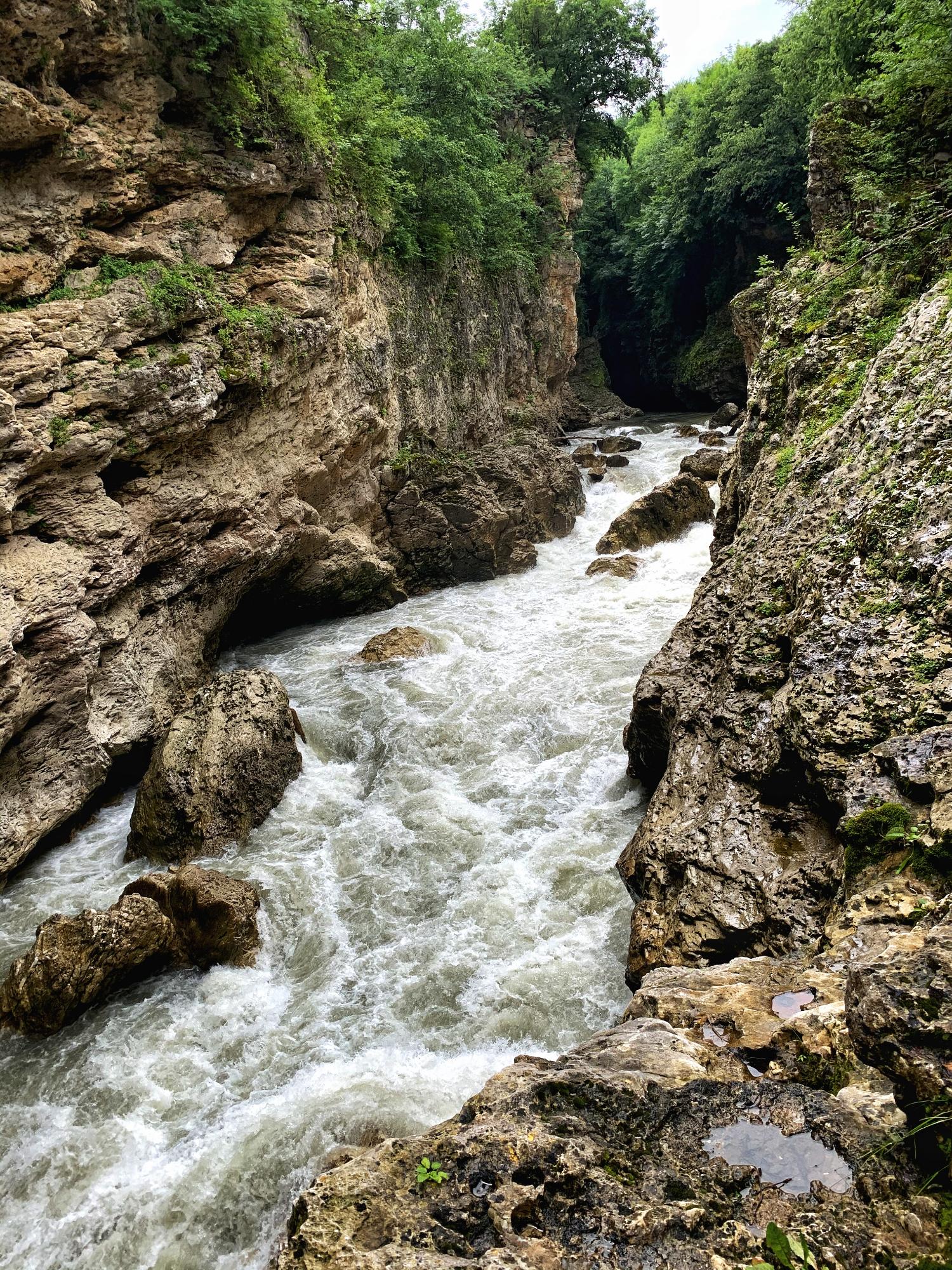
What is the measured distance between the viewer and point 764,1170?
2137mm

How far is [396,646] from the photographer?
443 inches

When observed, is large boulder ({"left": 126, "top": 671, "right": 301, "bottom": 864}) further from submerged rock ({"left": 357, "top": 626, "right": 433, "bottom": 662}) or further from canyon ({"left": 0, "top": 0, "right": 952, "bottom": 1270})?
submerged rock ({"left": 357, "top": 626, "right": 433, "bottom": 662})

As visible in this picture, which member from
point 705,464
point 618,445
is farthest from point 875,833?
point 618,445

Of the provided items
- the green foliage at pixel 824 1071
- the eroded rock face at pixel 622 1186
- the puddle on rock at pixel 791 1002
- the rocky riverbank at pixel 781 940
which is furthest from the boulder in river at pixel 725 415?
the eroded rock face at pixel 622 1186

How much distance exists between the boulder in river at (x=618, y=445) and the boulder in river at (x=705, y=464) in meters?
4.04

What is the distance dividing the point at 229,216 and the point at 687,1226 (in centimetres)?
Result: 1182

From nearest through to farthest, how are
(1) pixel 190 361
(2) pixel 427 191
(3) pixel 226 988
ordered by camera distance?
(3) pixel 226 988
(1) pixel 190 361
(2) pixel 427 191

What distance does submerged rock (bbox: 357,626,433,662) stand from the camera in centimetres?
1111

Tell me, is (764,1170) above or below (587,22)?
below

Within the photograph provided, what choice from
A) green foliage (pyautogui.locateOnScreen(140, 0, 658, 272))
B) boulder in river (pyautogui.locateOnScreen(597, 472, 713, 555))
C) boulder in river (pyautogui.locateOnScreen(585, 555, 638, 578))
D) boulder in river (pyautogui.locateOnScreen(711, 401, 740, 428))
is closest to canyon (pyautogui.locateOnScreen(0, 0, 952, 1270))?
green foliage (pyautogui.locateOnScreen(140, 0, 658, 272))

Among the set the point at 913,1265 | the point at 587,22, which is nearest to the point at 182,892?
the point at 913,1265

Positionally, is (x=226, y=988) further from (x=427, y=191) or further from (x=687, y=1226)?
(x=427, y=191)

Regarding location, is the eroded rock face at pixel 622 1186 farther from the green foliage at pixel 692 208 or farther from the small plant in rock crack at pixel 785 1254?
the green foliage at pixel 692 208

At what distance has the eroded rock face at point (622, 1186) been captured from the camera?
1.96 meters
